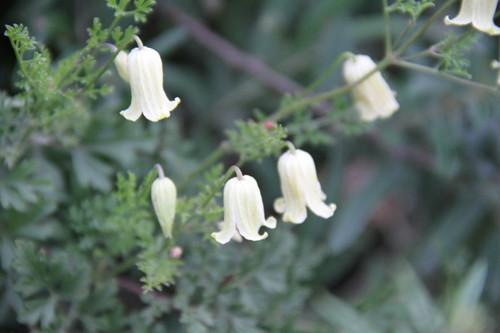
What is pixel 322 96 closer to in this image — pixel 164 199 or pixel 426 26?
pixel 426 26

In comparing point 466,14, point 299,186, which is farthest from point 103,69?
point 466,14

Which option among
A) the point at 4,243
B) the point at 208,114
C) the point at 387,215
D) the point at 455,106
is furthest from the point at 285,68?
the point at 4,243

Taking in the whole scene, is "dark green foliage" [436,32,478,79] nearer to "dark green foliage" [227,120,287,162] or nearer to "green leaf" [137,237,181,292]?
"dark green foliage" [227,120,287,162]

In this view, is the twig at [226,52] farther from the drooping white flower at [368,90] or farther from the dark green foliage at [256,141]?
Result: the dark green foliage at [256,141]

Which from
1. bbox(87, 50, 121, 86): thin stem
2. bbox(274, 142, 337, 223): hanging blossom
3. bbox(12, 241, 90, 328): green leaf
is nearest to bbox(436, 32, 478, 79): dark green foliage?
bbox(274, 142, 337, 223): hanging blossom

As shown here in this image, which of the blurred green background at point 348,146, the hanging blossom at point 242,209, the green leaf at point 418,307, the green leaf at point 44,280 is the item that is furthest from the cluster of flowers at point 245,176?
the green leaf at point 418,307

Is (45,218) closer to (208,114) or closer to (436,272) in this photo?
(208,114)
